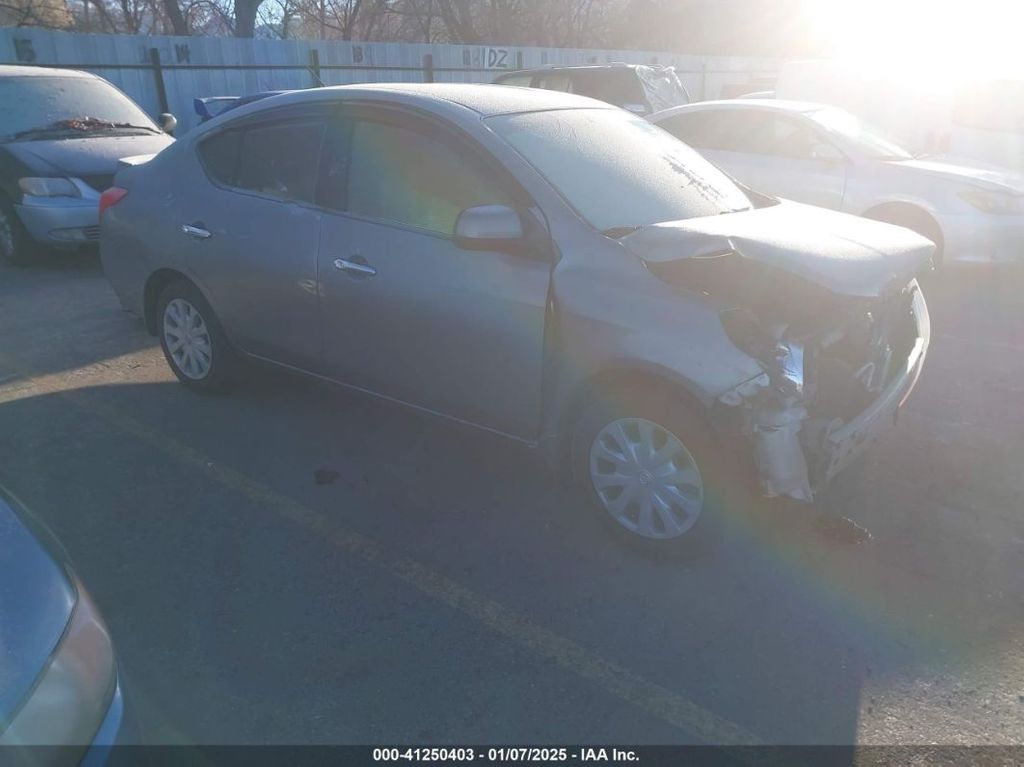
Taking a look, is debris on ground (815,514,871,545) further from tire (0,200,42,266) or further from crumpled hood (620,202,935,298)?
tire (0,200,42,266)

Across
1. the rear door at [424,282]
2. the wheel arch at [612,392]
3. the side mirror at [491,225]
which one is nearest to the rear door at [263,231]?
the rear door at [424,282]

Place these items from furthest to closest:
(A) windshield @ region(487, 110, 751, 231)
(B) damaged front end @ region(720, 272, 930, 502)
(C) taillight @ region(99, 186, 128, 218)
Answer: (C) taillight @ region(99, 186, 128, 218)
(A) windshield @ region(487, 110, 751, 231)
(B) damaged front end @ region(720, 272, 930, 502)

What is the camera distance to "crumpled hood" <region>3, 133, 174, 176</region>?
8.45 metres

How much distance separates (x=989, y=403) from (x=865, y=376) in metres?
2.17

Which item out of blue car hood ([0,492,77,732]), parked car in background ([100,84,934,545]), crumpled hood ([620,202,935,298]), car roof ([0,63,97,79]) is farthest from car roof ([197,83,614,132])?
Result: car roof ([0,63,97,79])

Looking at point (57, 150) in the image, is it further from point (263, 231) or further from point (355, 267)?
point (355, 267)

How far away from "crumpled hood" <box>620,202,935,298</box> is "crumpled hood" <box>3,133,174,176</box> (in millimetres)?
6831

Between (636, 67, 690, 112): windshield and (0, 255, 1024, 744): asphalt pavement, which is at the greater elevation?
(636, 67, 690, 112): windshield

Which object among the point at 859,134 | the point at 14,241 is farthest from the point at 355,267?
the point at 859,134

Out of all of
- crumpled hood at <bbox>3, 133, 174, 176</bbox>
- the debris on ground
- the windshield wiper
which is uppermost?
the windshield wiper

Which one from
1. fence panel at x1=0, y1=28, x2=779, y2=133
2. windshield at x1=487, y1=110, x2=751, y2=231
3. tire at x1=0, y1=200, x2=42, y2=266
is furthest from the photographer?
fence panel at x1=0, y1=28, x2=779, y2=133

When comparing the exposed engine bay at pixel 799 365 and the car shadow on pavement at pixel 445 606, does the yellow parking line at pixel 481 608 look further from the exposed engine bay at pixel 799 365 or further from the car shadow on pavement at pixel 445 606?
the exposed engine bay at pixel 799 365

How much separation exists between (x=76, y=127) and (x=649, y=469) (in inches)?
319

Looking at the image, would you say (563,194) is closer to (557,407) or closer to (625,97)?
(557,407)
